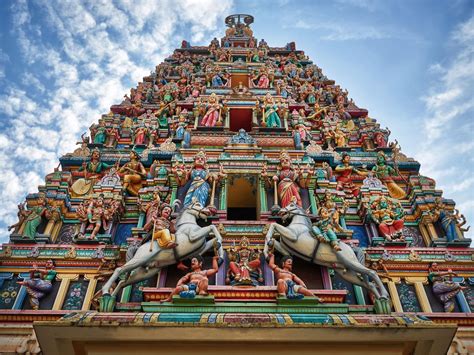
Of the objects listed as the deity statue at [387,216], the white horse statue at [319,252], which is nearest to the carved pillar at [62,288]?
the white horse statue at [319,252]

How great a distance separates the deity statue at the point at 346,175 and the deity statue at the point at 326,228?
205 cm

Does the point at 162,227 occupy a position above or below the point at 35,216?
below

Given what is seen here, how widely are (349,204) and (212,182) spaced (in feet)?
11.3

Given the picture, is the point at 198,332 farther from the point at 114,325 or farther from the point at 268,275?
the point at 268,275

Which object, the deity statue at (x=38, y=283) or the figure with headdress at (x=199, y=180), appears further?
the figure with headdress at (x=199, y=180)

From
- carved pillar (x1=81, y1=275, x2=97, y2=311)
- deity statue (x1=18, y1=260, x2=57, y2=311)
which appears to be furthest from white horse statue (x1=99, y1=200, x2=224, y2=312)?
deity statue (x1=18, y1=260, x2=57, y2=311)

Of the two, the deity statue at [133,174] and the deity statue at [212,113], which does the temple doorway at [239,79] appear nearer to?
the deity statue at [212,113]

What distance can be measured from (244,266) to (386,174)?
576 centimetres

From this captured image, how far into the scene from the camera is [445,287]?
31.8ft

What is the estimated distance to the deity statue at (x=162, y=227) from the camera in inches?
372

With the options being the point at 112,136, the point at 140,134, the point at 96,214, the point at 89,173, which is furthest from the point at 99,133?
the point at 96,214

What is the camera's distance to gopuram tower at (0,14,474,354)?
7.41m

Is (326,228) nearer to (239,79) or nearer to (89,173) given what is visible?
(89,173)

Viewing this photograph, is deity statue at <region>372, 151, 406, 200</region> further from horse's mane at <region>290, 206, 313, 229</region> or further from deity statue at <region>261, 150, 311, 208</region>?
horse's mane at <region>290, 206, 313, 229</region>
